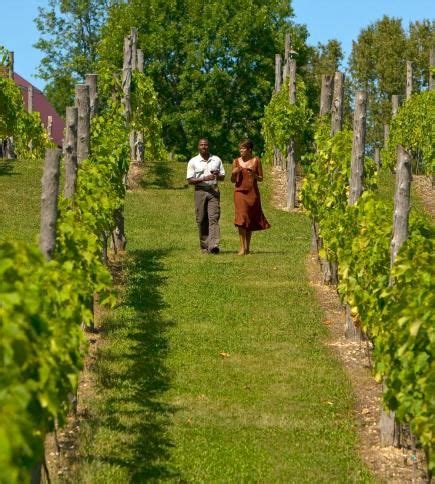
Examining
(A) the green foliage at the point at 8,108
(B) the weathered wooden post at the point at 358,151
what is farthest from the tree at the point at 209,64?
(B) the weathered wooden post at the point at 358,151

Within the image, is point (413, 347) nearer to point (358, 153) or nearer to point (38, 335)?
point (38, 335)

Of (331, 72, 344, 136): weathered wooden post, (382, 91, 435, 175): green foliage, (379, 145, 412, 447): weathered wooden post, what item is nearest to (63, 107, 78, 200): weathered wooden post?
(379, 145, 412, 447): weathered wooden post

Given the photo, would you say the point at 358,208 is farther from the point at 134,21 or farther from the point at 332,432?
the point at 134,21

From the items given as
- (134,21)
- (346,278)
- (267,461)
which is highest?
(134,21)

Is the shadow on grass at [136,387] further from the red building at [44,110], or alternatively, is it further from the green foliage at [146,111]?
the red building at [44,110]

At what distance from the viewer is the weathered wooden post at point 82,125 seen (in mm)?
13695

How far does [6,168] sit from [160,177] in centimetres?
360

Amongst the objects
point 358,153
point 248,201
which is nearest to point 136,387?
point 358,153

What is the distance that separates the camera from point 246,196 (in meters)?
16.5

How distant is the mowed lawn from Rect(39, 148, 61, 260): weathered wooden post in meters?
1.37

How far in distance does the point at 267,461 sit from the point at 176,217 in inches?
550

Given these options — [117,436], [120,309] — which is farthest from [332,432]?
[120,309]

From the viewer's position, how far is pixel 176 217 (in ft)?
71.5

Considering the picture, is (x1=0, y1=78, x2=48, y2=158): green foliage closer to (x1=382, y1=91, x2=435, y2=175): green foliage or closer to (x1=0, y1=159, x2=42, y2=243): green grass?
(x1=0, y1=159, x2=42, y2=243): green grass
